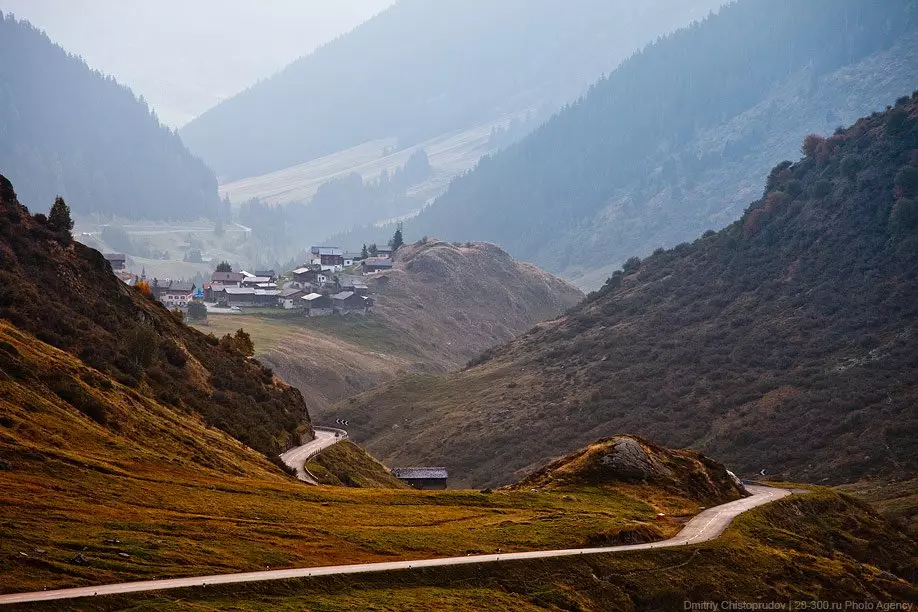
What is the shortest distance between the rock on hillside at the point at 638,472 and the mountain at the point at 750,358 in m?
28.3

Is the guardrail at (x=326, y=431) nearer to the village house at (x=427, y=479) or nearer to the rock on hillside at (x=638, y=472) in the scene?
the village house at (x=427, y=479)

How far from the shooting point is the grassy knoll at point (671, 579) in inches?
1468

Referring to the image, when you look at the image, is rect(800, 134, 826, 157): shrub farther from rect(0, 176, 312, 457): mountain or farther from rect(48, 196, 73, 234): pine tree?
rect(48, 196, 73, 234): pine tree

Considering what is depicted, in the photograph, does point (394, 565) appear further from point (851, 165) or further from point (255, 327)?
point (255, 327)

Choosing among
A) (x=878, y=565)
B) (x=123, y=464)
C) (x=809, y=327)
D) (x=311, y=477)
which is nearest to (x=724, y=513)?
(x=878, y=565)

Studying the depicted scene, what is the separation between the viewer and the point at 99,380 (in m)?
61.6

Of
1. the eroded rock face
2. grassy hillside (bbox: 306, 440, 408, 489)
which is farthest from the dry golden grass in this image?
grassy hillside (bbox: 306, 440, 408, 489)

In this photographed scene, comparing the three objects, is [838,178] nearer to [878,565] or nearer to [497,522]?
[878,565]

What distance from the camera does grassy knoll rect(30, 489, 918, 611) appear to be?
1468 inches

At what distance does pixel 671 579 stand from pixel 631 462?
2187 cm

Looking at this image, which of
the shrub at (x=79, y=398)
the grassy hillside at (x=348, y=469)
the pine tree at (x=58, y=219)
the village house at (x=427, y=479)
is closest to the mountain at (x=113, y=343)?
the shrub at (x=79, y=398)

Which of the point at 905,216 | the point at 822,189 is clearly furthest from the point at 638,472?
the point at 822,189

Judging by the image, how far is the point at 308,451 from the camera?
283 ft

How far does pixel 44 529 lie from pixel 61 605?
6.27 meters
